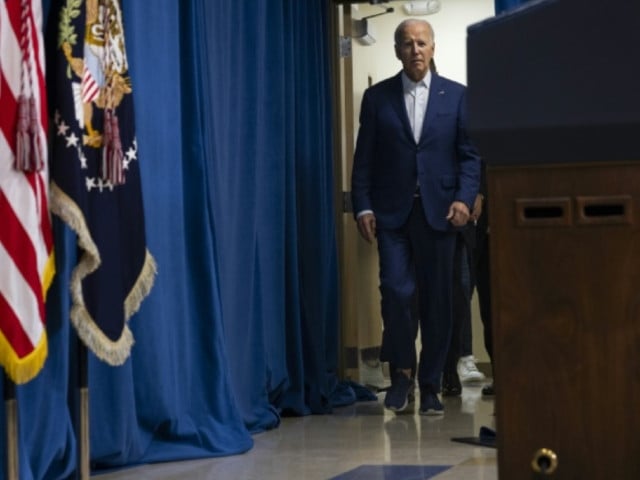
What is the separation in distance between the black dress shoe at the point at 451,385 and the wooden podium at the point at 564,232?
14.1ft

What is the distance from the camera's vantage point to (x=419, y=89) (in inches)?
189

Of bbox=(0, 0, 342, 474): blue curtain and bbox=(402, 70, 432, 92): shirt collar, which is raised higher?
bbox=(402, 70, 432, 92): shirt collar

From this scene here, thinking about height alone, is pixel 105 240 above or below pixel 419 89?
below

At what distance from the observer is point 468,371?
6.14 m

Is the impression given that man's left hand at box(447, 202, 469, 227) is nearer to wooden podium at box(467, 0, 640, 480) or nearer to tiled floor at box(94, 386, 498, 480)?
tiled floor at box(94, 386, 498, 480)

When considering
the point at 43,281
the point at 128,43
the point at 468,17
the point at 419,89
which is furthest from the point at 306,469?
the point at 468,17

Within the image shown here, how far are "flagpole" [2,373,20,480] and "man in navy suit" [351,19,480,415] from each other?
2245 mm

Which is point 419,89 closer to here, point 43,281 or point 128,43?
point 128,43

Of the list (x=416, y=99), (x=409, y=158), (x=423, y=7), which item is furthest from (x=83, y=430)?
(x=423, y=7)

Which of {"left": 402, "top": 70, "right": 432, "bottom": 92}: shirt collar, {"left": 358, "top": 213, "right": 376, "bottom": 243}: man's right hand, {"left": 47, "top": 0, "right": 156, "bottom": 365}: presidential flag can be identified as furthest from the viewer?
{"left": 402, "top": 70, "right": 432, "bottom": 92}: shirt collar

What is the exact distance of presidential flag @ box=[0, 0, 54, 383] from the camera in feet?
8.21

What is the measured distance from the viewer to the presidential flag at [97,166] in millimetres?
2748

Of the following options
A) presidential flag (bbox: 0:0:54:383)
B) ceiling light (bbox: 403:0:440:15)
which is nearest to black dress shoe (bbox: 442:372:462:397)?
ceiling light (bbox: 403:0:440:15)

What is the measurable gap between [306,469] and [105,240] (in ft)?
2.91
